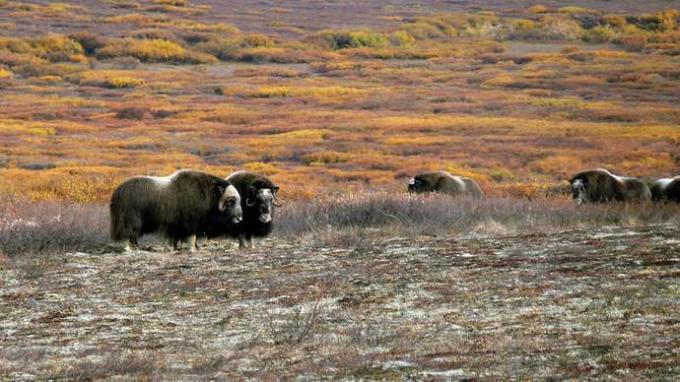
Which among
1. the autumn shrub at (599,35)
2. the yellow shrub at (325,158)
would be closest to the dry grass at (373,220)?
the yellow shrub at (325,158)

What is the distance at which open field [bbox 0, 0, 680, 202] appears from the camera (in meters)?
40.5

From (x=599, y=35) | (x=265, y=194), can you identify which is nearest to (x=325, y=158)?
(x=265, y=194)

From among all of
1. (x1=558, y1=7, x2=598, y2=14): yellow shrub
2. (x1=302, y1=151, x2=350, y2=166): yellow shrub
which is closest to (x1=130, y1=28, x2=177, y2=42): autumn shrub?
(x1=558, y1=7, x2=598, y2=14): yellow shrub

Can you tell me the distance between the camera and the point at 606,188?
23656mm

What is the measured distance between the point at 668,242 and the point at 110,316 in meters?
5.70

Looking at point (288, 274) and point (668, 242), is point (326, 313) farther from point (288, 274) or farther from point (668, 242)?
point (668, 242)

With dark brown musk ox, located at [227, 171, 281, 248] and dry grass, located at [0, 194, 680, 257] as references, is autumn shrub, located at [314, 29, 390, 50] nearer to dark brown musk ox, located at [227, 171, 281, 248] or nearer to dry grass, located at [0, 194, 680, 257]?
dry grass, located at [0, 194, 680, 257]

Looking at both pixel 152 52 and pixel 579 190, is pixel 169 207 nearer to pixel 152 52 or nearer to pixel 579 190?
pixel 579 190

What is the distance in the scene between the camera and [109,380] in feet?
24.7

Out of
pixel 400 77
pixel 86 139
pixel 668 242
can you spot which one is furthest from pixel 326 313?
pixel 400 77

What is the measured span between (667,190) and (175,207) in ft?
38.7

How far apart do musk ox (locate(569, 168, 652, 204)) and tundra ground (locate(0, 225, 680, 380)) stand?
898cm

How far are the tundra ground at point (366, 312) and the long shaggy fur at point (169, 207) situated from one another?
187 centimetres

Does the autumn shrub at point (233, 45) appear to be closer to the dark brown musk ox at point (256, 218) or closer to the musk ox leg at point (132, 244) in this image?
the dark brown musk ox at point (256, 218)
